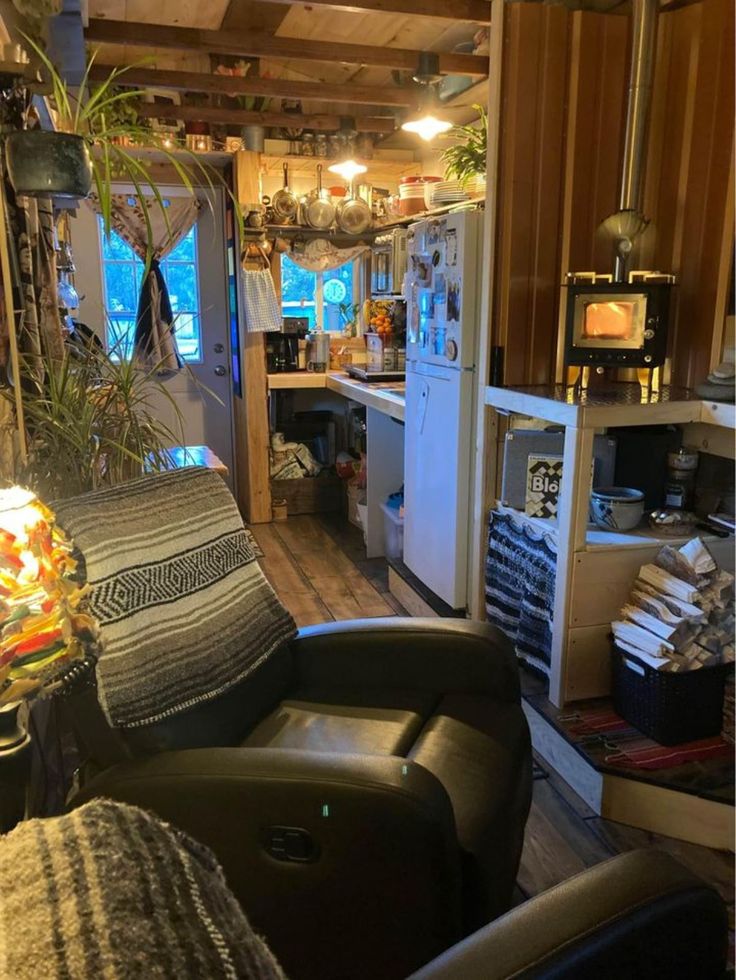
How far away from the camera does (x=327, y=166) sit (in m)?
5.00

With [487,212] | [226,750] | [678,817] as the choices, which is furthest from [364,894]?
[487,212]

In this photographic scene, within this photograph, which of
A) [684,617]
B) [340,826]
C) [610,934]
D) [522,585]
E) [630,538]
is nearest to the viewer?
Answer: [610,934]

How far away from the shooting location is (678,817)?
1960 mm

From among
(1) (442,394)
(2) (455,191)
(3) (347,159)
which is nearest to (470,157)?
(2) (455,191)

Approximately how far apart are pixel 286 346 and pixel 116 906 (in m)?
4.59

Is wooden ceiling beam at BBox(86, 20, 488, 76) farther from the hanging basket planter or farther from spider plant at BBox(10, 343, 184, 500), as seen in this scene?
the hanging basket planter

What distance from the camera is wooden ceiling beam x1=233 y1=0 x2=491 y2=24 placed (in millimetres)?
2912

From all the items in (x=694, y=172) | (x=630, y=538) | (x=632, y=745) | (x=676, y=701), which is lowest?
(x=632, y=745)

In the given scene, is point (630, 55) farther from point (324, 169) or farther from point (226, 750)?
point (324, 169)

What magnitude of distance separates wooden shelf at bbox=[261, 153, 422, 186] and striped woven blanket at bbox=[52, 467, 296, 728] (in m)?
3.68

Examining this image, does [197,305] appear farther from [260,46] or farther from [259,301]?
[260,46]

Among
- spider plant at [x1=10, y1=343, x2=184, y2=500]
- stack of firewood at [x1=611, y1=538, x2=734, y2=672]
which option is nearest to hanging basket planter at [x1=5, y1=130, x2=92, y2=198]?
spider plant at [x1=10, y1=343, x2=184, y2=500]

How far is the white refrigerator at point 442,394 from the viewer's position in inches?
112

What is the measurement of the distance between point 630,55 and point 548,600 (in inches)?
71.3
